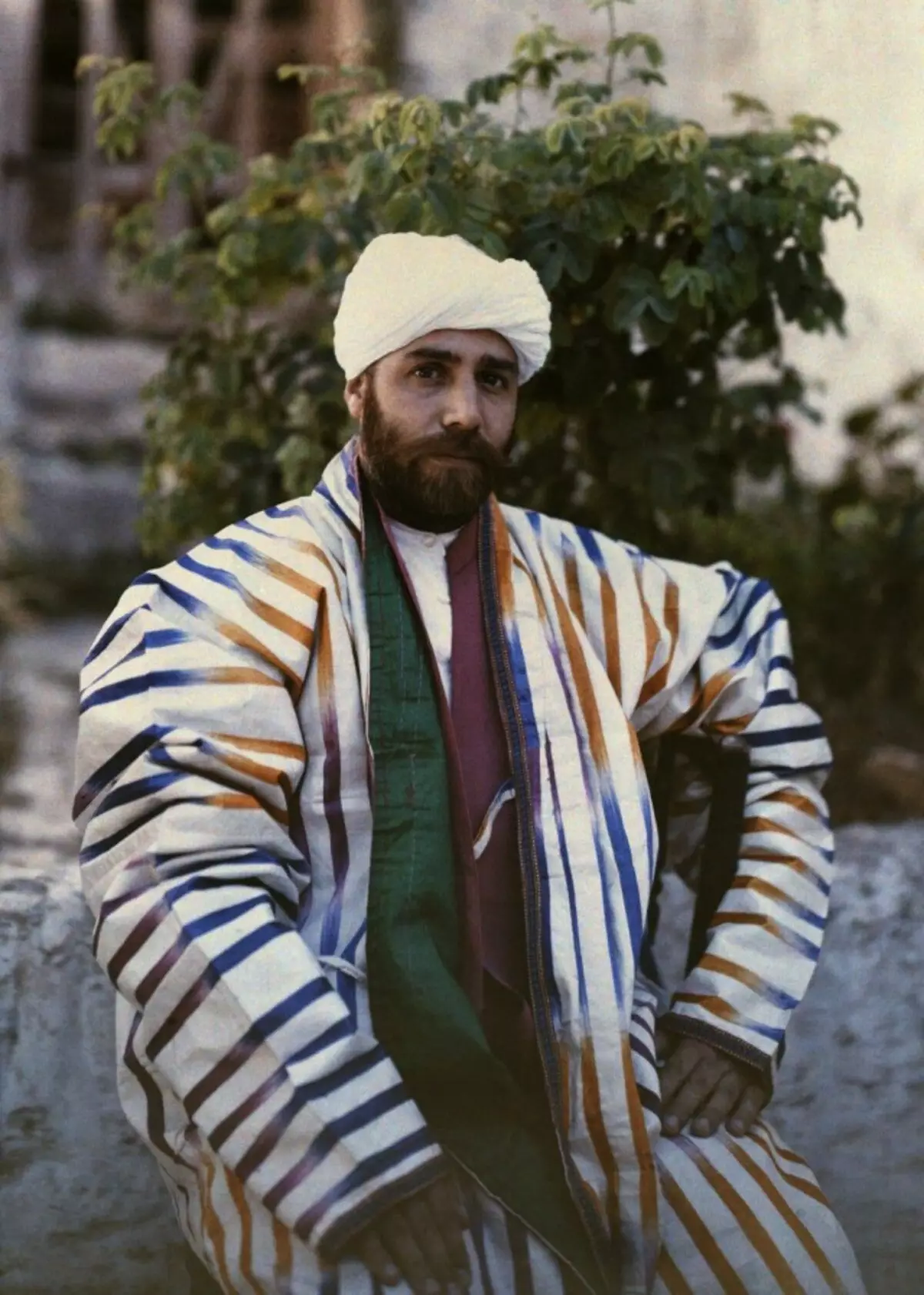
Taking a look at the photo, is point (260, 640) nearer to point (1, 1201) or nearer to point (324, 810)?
point (324, 810)

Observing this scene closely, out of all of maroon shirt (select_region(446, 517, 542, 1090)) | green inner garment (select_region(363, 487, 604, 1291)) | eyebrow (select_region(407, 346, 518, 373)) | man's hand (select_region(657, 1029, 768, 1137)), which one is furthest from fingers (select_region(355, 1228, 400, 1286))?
eyebrow (select_region(407, 346, 518, 373))

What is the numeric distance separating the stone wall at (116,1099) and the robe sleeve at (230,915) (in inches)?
21.6

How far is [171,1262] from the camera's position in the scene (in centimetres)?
223

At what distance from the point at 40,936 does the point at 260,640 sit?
76 centimetres

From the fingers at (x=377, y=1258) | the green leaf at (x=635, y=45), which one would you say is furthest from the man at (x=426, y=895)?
the green leaf at (x=635, y=45)

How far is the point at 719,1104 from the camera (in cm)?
185

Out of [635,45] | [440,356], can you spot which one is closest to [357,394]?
[440,356]

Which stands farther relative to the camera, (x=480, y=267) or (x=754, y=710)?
(x=754, y=710)

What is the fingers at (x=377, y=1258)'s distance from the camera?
156cm

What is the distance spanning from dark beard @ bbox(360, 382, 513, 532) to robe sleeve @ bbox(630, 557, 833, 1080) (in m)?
0.29

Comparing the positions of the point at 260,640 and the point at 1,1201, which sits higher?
the point at 260,640

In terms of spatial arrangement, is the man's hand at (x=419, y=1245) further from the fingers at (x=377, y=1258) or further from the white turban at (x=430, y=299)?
the white turban at (x=430, y=299)

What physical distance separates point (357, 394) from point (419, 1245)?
98 centimetres

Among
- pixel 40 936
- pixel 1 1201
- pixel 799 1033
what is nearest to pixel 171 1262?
pixel 1 1201
